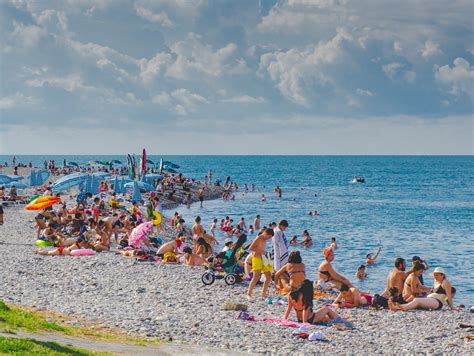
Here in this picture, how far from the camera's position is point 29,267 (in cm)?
1902

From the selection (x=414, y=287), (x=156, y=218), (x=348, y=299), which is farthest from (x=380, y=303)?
(x=156, y=218)

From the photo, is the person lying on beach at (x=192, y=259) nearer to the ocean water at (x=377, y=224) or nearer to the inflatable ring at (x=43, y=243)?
the ocean water at (x=377, y=224)

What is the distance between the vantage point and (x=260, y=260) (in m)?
16.0

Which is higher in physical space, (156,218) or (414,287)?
(156,218)

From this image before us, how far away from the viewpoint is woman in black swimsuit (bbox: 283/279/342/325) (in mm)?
13344

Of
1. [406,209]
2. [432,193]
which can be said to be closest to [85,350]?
[406,209]

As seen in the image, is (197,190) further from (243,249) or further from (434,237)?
(243,249)

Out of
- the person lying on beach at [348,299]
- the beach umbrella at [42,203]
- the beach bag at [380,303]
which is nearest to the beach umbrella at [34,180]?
the beach umbrella at [42,203]

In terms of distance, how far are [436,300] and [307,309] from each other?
4257 millimetres

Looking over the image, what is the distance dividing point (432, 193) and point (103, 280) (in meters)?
75.7

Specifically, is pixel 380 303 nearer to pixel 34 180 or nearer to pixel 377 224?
pixel 377 224

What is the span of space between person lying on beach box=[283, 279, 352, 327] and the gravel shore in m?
0.36

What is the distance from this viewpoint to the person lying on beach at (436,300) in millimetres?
15422

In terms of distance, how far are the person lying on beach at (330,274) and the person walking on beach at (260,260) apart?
1.59 m
